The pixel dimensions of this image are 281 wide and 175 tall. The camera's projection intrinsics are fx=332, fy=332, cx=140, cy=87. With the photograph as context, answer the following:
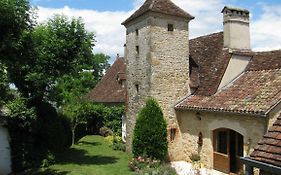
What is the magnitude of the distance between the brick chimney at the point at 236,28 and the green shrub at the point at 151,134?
6.10m

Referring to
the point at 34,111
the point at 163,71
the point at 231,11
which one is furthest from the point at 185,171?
the point at 231,11

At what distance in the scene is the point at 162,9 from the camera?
64.1ft

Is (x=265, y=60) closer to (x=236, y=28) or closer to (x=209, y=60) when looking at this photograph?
(x=236, y=28)

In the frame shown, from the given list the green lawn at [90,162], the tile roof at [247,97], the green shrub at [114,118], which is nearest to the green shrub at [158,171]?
the green lawn at [90,162]

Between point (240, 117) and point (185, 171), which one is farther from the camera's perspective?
point (185, 171)

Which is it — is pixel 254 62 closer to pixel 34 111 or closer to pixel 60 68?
pixel 60 68

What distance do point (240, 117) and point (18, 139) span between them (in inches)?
458

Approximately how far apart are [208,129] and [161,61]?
15.8 ft

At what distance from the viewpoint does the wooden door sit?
16.5 metres

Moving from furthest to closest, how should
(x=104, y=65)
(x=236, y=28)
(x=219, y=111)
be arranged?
Answer: (x=104, y=65) → (x=236, y=28) → (x=219, y=111)

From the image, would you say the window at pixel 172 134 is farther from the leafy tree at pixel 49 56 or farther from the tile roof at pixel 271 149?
the tile roof at pixel 271 149

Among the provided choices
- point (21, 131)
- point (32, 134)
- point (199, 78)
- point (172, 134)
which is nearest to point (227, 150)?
point (172, 134)

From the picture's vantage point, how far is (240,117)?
597 inches

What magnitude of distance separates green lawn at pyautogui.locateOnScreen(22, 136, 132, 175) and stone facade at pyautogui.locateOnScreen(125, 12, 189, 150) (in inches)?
126
